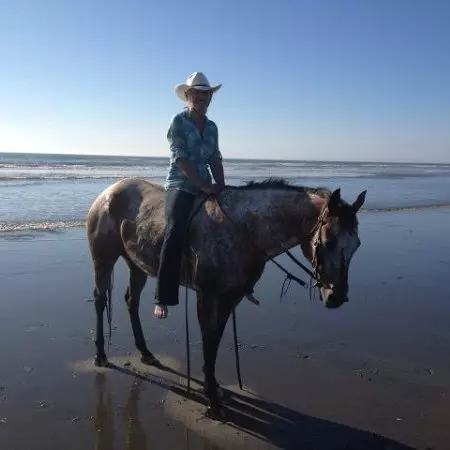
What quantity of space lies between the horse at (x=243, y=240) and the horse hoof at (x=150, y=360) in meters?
1.02

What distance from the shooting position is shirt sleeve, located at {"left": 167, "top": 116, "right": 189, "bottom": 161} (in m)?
4.47

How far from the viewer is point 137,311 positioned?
5711mm

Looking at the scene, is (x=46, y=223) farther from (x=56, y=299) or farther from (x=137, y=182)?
(x=137, y=182)

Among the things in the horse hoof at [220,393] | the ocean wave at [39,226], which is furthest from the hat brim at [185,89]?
the ocean wave at [39,226]

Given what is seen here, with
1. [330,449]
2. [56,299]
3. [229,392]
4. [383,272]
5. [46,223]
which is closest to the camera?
[330,449]

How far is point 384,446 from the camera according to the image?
3.86 meters

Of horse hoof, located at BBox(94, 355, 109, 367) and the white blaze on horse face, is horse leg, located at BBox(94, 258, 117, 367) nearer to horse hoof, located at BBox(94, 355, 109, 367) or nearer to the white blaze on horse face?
horse hoof, located at BBox(94, 355, 109, 367)

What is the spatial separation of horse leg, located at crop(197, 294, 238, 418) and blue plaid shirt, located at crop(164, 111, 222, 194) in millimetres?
1068

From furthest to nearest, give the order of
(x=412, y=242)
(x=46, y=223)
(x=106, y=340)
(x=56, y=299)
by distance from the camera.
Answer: (x=46, y=223), (x=412, y=242), (x=56, y=299), (x=106, y=340)

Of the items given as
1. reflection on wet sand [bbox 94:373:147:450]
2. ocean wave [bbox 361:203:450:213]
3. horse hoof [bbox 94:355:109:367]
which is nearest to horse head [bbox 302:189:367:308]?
reflection on wet sand [bbox 94:373:147:450]

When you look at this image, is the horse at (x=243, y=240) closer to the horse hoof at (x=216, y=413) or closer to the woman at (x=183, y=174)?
the horse hoof at (x=216, y=413)

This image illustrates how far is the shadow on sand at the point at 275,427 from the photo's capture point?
3898mm

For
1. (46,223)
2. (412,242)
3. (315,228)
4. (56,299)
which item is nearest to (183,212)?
(315,228)

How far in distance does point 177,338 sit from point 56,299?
2.29 meters
